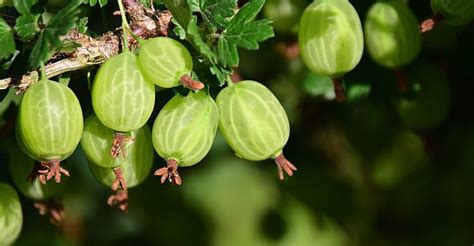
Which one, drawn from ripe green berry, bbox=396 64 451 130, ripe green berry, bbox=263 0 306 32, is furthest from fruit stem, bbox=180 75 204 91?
ripe green berry, bbox=396 64 451 130

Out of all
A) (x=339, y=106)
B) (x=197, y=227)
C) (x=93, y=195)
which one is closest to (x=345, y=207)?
(x=339, y=106)

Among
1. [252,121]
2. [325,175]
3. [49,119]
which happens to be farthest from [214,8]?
[325,175]

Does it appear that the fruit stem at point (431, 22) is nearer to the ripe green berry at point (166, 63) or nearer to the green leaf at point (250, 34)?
the green leaf at point (250, 34)

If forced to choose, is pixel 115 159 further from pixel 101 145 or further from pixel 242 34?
pixel 242 34

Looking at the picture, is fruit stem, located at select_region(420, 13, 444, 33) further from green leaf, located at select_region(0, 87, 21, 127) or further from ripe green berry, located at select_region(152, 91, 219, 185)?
green leaf, located at select_region(0, 87, 21, 127)

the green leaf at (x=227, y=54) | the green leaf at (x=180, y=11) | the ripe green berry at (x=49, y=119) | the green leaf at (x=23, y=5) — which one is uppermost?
the green leaf at (x=23, y=5)

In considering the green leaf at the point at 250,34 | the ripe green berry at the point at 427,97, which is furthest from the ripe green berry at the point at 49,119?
the ripe green berry at the point at 427,97
